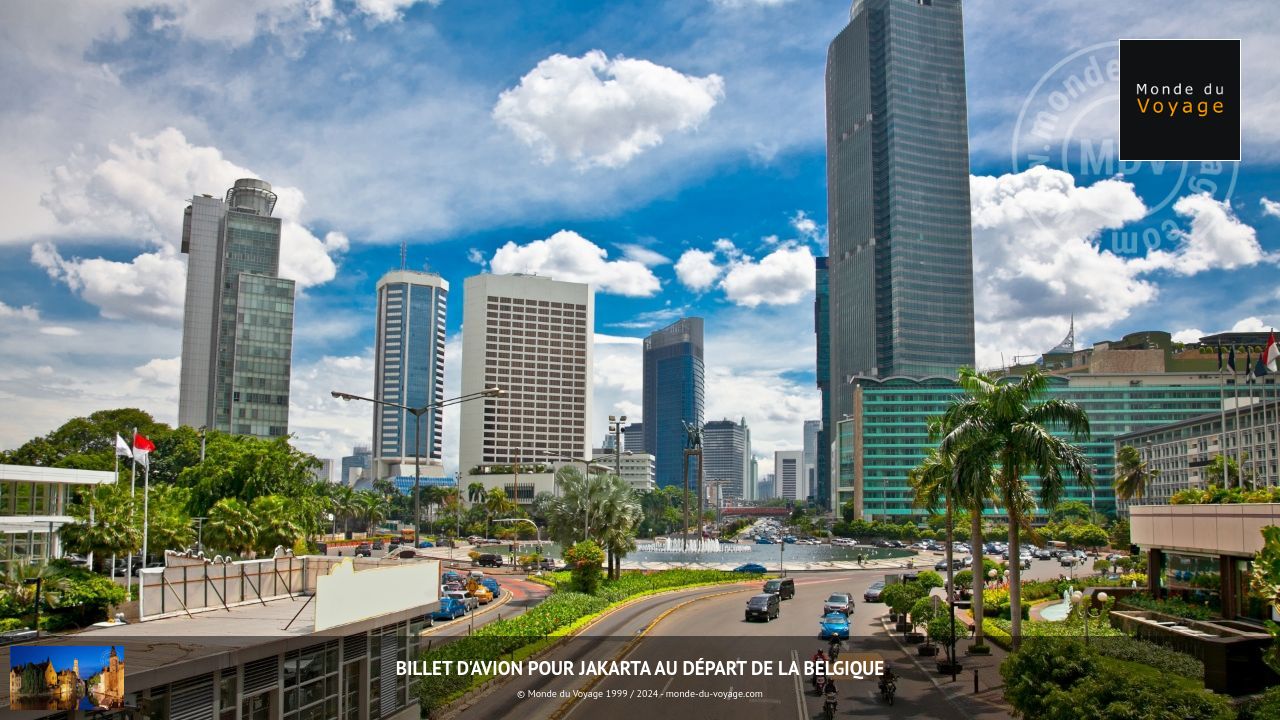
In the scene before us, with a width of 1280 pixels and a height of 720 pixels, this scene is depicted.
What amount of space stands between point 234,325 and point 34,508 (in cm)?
11475

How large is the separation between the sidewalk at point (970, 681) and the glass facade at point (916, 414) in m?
158

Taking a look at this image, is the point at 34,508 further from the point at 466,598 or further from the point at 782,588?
the point at 782,588

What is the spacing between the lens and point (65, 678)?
13.3 metres

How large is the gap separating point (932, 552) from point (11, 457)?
120 m

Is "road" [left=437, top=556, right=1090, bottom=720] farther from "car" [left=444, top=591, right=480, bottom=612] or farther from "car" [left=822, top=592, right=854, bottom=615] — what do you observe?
"car" [left=444, top=591, right=480, bottom=612]

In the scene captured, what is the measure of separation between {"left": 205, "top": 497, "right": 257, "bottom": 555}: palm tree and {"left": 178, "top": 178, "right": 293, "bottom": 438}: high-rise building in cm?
11729

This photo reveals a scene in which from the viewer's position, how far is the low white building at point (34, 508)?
160ft

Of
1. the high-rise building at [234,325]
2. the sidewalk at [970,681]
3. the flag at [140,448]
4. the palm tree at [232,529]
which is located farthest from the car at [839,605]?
the high-rise building at [234,325]

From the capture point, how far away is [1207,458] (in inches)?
4830

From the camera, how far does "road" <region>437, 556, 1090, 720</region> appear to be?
88.7 feet

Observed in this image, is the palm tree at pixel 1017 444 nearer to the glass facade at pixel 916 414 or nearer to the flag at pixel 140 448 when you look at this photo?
the flag at pixel 140 448

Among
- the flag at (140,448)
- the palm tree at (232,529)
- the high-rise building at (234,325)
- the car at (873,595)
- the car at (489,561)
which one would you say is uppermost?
the high-rise building at (234,325)

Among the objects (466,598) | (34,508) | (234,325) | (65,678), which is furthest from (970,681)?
(234,325)

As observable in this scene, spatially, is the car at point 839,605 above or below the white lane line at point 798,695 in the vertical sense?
below
